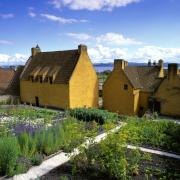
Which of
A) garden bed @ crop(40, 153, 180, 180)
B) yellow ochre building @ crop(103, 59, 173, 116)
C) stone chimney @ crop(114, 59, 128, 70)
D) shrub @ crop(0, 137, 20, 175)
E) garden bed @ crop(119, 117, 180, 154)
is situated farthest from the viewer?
stone chimney @ crop(114, 59, 128, 70)

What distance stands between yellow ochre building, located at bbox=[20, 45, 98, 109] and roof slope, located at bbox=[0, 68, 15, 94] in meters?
2.00

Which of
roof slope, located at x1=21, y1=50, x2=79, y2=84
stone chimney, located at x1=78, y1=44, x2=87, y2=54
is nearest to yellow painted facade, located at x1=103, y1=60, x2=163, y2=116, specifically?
stone chimney, located at x1=78, y1=44, x2=87, y2=54

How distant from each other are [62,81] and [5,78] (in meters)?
9.89

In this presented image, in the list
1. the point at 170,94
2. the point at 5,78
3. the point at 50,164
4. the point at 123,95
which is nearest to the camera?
the point at 50,164

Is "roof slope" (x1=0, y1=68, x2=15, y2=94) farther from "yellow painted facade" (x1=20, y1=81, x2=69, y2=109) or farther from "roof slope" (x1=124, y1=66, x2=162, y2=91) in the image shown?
"roof slope" (x1=124, y1=66, x2=162, y2=91)

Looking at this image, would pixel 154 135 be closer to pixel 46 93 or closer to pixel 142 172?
pixel 142 172

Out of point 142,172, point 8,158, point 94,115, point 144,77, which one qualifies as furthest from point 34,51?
point 142,172

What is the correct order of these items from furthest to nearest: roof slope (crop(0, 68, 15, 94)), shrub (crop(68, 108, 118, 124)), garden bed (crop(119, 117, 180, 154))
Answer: roof slope (crop(0, 68, 15, 94))
shrub (crop(68, 108, 118, 124))
garden bed (crop(119, 117, 180, 154))

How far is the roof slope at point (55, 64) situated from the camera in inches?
1098

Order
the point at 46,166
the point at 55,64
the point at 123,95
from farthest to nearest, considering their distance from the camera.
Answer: the point at 55,64
the point at 123,95
the point at 46,166

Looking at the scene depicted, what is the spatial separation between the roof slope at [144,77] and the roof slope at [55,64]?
247 inches

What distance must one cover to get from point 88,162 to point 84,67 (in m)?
18.7

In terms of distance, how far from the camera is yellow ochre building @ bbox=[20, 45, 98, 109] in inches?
1082

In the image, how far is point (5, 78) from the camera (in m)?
33.2
